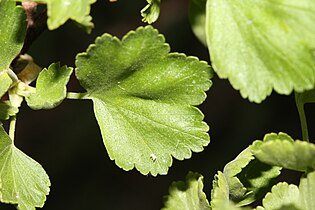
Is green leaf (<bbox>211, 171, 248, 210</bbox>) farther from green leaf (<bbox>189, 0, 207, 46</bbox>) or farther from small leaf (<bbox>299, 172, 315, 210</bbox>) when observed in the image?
green leaf (<bbox>189, 0, 207, 46</bbox>)

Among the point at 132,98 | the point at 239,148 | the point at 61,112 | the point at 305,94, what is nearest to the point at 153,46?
the point at 132,98

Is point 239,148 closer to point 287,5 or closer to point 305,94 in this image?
point 305,94

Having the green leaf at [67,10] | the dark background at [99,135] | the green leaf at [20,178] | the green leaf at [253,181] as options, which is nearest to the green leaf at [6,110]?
the green leaf at [20,178]

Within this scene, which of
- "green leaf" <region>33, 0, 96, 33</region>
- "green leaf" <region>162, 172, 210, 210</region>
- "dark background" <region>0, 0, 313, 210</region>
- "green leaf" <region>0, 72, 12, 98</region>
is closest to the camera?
"green leaf" <region>33, 0, 96, 33</region>

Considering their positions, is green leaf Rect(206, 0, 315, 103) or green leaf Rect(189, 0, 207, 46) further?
green leaf Rect(189, 0, 207, 46)

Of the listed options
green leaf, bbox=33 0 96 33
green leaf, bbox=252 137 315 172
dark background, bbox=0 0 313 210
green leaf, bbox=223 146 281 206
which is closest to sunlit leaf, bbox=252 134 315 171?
green leaf, bbox=252 137 315 172

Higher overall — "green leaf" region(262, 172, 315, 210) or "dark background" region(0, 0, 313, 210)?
"green leaf" region(262, 172, 315, 210)

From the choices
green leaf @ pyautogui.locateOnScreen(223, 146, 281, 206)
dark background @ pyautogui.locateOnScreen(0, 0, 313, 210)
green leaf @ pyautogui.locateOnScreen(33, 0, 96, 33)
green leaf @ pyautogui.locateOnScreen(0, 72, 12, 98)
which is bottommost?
dark background @ pyautogui.locateOnScreen(0, 0, 313, 210)

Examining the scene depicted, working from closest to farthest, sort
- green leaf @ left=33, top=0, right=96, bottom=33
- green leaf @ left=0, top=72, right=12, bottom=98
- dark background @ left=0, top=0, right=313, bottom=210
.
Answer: green leaf @ left=33, top=0, right=96, bottom=33, green leaf @ left=0, top=72, right=12, bottom=98, dark background @ left=0, top=0, right=313, bottom=210

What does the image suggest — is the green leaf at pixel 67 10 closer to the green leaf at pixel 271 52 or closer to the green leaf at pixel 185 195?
the green leaf at pixel 271 52
